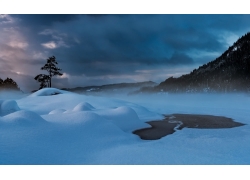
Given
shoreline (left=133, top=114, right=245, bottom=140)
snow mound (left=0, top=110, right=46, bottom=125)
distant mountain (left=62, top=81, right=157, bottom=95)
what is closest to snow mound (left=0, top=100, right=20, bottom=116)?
distant mountain (left=62, top=81, right=157, bottom=95)

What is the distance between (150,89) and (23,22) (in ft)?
13.6

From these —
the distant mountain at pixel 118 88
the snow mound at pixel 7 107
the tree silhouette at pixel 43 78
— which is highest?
the tree silhouette at pixel 43 78

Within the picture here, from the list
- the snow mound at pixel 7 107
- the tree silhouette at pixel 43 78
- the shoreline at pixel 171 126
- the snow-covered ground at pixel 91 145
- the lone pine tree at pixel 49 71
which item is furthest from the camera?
the snow mound at pixel 7 107

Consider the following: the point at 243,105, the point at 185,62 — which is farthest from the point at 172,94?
the point at 243,105

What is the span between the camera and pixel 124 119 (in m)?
7.17

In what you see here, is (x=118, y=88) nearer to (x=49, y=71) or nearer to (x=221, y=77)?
(x=49, y=71)

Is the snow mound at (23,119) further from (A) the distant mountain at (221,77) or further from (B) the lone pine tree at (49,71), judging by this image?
(A) the distant mountain at (221,77)

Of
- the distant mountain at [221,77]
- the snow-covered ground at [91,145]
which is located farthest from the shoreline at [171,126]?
the distant mountain at [221,77]

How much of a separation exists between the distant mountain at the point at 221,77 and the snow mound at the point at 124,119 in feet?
3.03

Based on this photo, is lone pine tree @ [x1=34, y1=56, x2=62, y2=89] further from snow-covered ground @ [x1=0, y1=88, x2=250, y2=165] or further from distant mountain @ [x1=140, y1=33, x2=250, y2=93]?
distant mountain @ [x1=140, y1=33, x2=250, y2=93]

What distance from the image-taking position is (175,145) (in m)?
4.41

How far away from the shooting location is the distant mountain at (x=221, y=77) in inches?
293

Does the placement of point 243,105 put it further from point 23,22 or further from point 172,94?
point 23,22

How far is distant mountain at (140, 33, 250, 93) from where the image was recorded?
293 inches
